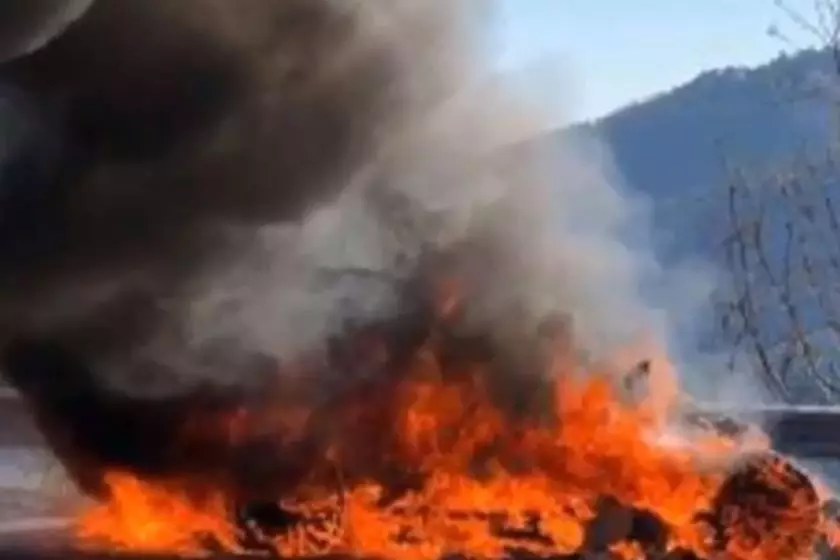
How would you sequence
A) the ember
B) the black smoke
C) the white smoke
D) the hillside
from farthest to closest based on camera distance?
the hillside < the white smoke < the black smoke < the ember

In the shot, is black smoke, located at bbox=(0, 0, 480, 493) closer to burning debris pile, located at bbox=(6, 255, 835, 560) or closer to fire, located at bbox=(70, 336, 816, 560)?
burning debris pile, located at bbox=(6, 255, 835, 560)

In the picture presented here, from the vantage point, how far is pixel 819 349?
6.90m

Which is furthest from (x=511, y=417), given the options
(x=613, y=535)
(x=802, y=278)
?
(x=802, y=278)

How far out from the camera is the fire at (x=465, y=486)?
421cm

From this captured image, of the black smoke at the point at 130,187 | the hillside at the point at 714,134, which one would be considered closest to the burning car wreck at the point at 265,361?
the black smoke at the point at 130,187

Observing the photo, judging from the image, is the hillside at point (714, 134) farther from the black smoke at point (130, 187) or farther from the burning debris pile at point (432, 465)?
the black smoke at point (130, 187)

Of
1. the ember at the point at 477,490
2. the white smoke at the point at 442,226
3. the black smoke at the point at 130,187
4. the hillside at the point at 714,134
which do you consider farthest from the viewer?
the hillside at the point at 714,134

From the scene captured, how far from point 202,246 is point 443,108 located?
3.13 feet

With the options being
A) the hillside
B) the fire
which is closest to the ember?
the fire

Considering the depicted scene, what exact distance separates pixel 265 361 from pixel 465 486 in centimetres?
74

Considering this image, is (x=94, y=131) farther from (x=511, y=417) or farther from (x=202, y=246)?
(x=511, y=417)

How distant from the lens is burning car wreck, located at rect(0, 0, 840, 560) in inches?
167

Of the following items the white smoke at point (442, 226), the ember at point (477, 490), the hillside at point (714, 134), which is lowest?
the ember at point (477, 490)

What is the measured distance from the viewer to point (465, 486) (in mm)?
4367
